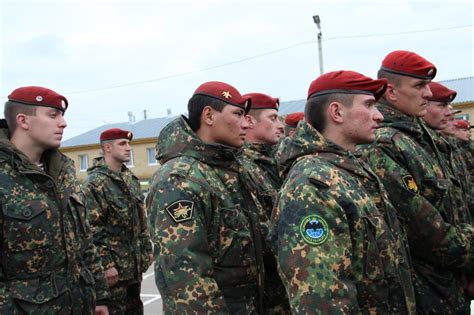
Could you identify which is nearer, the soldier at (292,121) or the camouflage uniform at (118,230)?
the camouflage uniform at (118,230)

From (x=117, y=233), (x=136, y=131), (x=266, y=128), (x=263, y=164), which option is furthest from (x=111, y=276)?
(x=136, y=131)

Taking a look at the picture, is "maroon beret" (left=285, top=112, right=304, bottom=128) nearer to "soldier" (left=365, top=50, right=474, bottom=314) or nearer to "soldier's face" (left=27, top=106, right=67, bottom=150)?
"soldier" (left=365, top=50, right=474, bottom=314)

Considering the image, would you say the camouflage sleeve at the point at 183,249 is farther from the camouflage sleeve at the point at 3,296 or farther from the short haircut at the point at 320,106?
the camouflage sleeve at the point at 3,296

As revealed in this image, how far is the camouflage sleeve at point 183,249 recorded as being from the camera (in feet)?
9.34

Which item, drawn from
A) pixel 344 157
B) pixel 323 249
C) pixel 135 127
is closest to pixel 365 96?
pixel 344 157

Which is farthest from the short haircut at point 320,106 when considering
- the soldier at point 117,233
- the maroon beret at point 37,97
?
the soldier at point 117,233

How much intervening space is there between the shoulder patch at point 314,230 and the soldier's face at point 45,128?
2230 mm

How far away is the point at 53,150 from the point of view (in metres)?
4.07

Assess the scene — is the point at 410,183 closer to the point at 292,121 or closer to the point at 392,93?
the point at 392,93

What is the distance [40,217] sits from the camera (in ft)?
12.0

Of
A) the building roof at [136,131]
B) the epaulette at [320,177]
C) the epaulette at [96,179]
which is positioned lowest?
the building roof at [136,131]

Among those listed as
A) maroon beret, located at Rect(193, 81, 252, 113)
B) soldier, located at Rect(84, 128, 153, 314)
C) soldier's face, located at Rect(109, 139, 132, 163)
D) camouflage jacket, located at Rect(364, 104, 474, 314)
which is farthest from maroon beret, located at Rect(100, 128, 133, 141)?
camouflage jacket, located at Rect(364, 104, 474, 314)

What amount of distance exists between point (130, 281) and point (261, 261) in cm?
360

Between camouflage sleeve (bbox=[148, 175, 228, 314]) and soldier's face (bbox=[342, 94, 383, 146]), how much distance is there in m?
0.88
